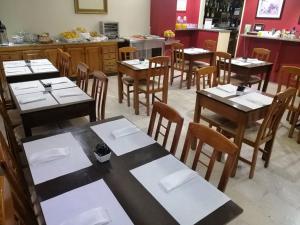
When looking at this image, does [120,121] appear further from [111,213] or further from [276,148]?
[276,148]

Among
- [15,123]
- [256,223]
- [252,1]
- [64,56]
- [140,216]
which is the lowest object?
[256,223]

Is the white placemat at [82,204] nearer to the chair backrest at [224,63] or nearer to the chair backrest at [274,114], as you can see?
the chair backrest at [274,114]

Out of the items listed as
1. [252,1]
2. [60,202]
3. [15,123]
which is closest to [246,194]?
[60,202]

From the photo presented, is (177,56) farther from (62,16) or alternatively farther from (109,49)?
(62,16)

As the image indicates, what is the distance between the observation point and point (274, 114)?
202cm

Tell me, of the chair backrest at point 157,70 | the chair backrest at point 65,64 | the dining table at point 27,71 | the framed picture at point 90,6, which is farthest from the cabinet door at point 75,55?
the chair backrest at point 157,70

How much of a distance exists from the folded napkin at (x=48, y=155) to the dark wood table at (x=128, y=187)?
0.12 metres

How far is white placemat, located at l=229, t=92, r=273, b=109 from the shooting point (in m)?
2.07

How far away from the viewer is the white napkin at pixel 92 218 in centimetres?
91

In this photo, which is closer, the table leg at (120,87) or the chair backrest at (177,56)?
the table leg at (120,87)

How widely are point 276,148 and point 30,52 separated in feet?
14.4

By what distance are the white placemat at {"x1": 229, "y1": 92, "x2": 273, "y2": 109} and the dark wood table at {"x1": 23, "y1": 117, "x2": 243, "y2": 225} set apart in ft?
3.64

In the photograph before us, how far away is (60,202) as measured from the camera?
1021 millimetres

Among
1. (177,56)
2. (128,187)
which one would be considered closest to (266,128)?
(128,187)
